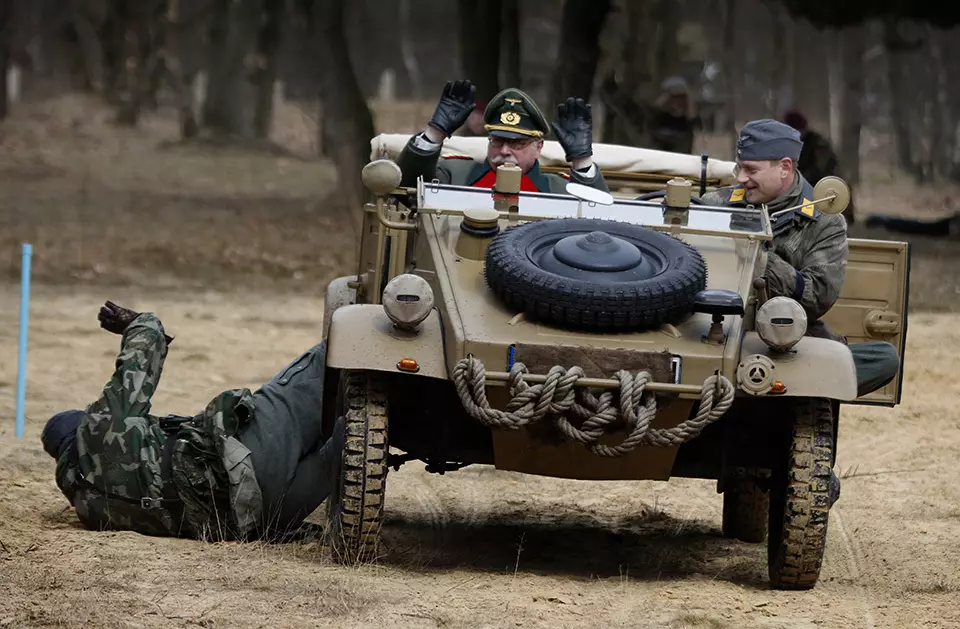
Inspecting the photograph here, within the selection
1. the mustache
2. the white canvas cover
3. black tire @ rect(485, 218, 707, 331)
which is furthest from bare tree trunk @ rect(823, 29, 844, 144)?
black tire @ rect(485, 218, 707, 331)

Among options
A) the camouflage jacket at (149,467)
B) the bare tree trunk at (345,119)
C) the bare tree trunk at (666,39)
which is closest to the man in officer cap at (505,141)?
the camouflage jacket at (149,467)

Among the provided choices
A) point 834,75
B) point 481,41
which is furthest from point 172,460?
point 834,75

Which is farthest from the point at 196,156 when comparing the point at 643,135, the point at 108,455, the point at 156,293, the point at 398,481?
the point at 108,455

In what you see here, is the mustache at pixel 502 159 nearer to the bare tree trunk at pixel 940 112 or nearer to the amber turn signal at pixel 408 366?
the amber turn signal at pixel 408 366

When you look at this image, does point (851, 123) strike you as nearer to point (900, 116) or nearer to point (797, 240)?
point (900, 116)

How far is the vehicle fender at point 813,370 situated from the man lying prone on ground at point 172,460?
1.57 meters

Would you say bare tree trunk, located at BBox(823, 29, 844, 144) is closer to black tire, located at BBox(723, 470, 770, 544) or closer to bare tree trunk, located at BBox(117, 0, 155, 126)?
bare tree trunk, located at BBox(117, 0, 155, 126)

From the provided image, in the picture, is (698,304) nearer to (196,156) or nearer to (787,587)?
(787,587)

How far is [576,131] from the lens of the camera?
25.3ft

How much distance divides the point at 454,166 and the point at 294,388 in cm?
170

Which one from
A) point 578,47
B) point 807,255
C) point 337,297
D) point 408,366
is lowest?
point 408,366

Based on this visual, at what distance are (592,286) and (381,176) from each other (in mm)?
1118

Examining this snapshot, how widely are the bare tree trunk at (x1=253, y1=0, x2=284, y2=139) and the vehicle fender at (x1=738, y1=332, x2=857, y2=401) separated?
77.9 feet

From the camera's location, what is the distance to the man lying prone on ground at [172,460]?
6273 mm
